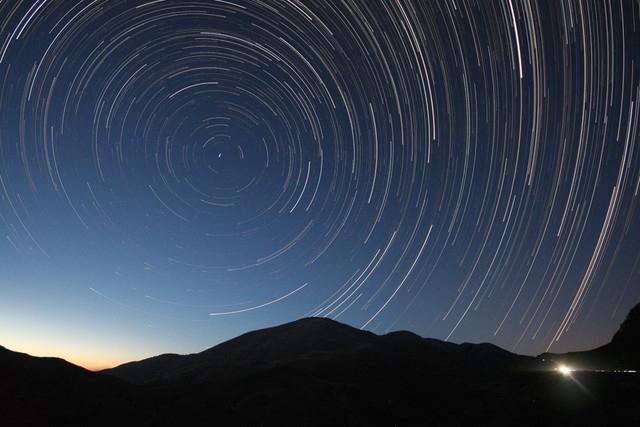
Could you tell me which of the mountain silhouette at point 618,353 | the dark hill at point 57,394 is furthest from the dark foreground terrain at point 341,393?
the mountain silhouette at point 618,353

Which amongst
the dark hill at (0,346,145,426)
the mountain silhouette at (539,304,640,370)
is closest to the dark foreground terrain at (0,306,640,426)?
the dark hill at (0,346,145,426)

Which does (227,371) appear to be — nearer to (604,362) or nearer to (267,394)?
(267,394)

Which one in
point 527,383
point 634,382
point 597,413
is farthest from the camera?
point 527,383

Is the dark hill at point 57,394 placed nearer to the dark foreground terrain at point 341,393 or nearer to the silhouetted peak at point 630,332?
the dark foreground terrain at point 341,393

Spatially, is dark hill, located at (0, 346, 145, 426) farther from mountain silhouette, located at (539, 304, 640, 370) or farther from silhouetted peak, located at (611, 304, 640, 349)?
silhouetted peak, located at (611, 304, 640, 349)

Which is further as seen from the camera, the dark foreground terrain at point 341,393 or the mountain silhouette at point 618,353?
the mountain silhouette at point 618,353

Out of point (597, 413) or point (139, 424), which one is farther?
point (139, 424)

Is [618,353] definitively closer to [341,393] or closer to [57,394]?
[341,393]

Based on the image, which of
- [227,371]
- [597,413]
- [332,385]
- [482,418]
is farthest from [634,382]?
[227,371]
